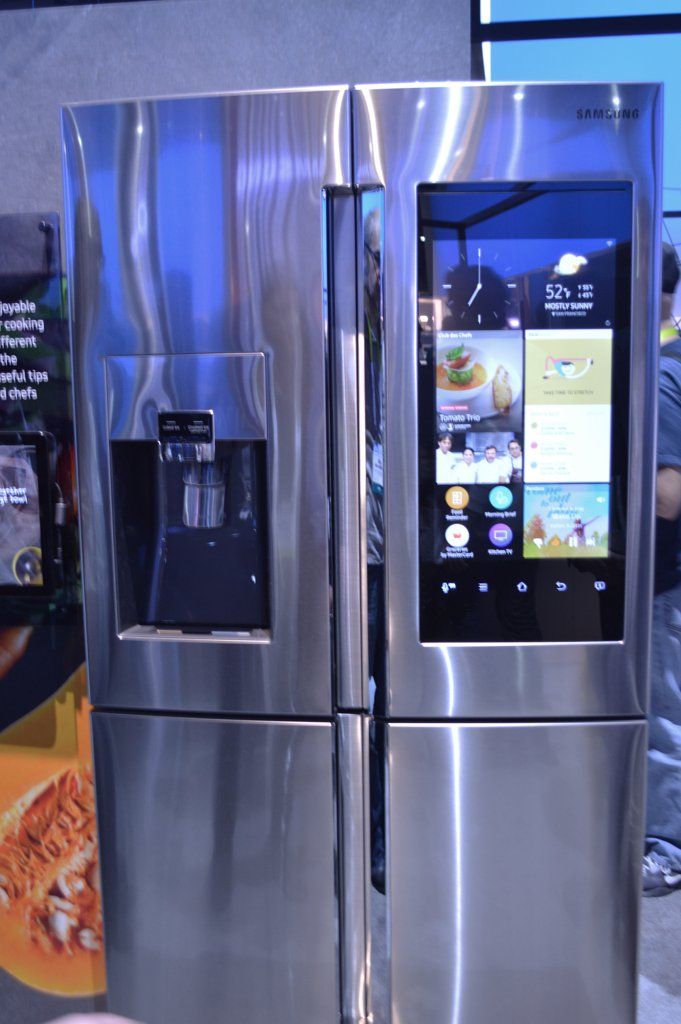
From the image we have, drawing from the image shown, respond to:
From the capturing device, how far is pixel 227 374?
1.28 metres

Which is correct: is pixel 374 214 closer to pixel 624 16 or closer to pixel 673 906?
pixel 624 16

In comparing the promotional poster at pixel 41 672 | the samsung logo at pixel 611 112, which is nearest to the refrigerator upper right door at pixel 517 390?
the samsung logo at pixel 611 112

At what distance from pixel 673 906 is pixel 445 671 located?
4.77 feet

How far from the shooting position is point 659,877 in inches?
86.1

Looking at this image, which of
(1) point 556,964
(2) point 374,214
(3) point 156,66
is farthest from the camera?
(3) point 156,66

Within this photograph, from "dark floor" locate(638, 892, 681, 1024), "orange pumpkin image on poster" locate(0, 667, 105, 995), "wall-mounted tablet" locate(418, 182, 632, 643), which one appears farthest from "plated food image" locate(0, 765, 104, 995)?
"dark floor" locate(638, 892, 681, 1024)

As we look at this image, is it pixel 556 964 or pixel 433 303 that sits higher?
pixel 433 303

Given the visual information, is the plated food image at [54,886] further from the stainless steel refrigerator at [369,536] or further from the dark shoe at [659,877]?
the dark shoe at [659,877]

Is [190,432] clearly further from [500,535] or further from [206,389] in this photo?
[500,535]

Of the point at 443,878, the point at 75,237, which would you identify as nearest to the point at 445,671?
the point at 443,878

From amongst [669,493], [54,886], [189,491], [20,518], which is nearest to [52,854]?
[54,886]

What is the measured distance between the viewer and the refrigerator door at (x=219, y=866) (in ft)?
4.48

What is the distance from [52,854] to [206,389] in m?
1.17

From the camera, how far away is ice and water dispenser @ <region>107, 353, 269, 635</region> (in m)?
1.29
